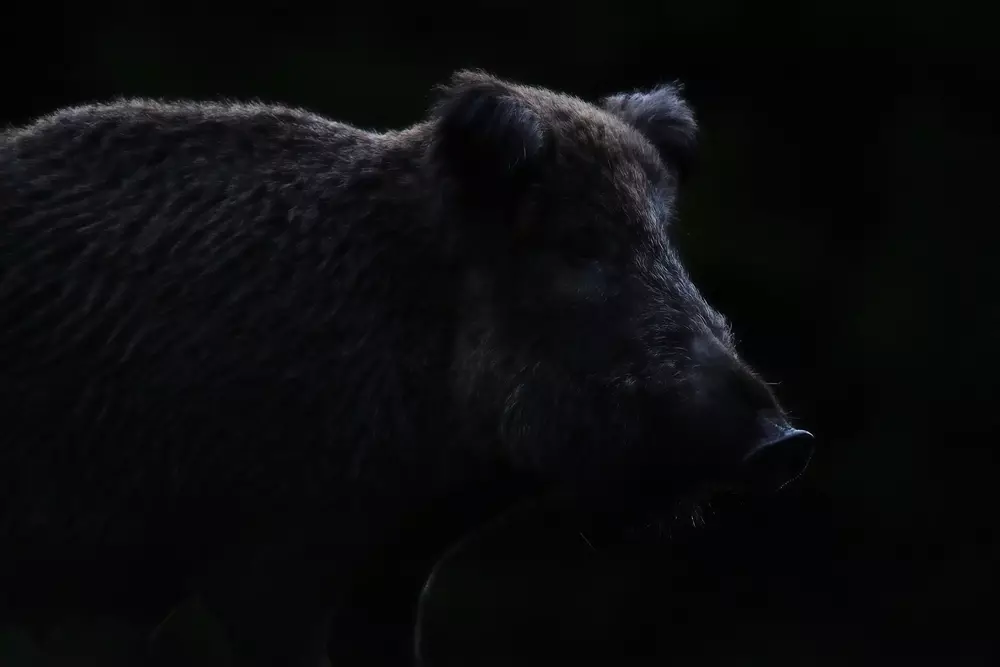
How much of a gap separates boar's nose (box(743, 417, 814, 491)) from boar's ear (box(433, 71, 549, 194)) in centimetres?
55

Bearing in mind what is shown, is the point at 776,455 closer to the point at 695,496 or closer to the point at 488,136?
the point at 695,496

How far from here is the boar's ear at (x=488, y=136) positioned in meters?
2.46

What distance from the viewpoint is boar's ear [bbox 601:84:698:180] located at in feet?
9.30

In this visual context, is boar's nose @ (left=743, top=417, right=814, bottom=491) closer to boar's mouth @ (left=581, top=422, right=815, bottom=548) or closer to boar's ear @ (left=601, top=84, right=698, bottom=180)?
boar's mouth @ (left=581, top=422, right=815, bottom=548)

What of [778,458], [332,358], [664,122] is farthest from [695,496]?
[664,122]

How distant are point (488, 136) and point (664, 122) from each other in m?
0.51

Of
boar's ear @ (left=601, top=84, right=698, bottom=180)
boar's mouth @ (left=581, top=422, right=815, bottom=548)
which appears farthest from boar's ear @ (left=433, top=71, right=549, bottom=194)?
boar's mouth @ (left=581, top=422, right=815, bottom=548)

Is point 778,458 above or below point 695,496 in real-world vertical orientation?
above

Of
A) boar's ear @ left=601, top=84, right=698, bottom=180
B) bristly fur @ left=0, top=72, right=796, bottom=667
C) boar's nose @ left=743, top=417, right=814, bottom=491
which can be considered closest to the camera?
boar's nose @ left=743, top=417, right=814, bottom=491

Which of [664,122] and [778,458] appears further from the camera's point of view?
[664,122]

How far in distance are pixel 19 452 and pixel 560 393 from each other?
2.87 ft

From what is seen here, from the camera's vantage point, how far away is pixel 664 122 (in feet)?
9.40

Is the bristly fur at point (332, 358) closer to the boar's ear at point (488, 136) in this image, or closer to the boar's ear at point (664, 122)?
the boar's ear at point (488, 136)

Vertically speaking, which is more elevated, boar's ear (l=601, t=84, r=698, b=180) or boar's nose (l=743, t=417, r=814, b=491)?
boar's ear (l=601, t=84, r=698, b=180)
